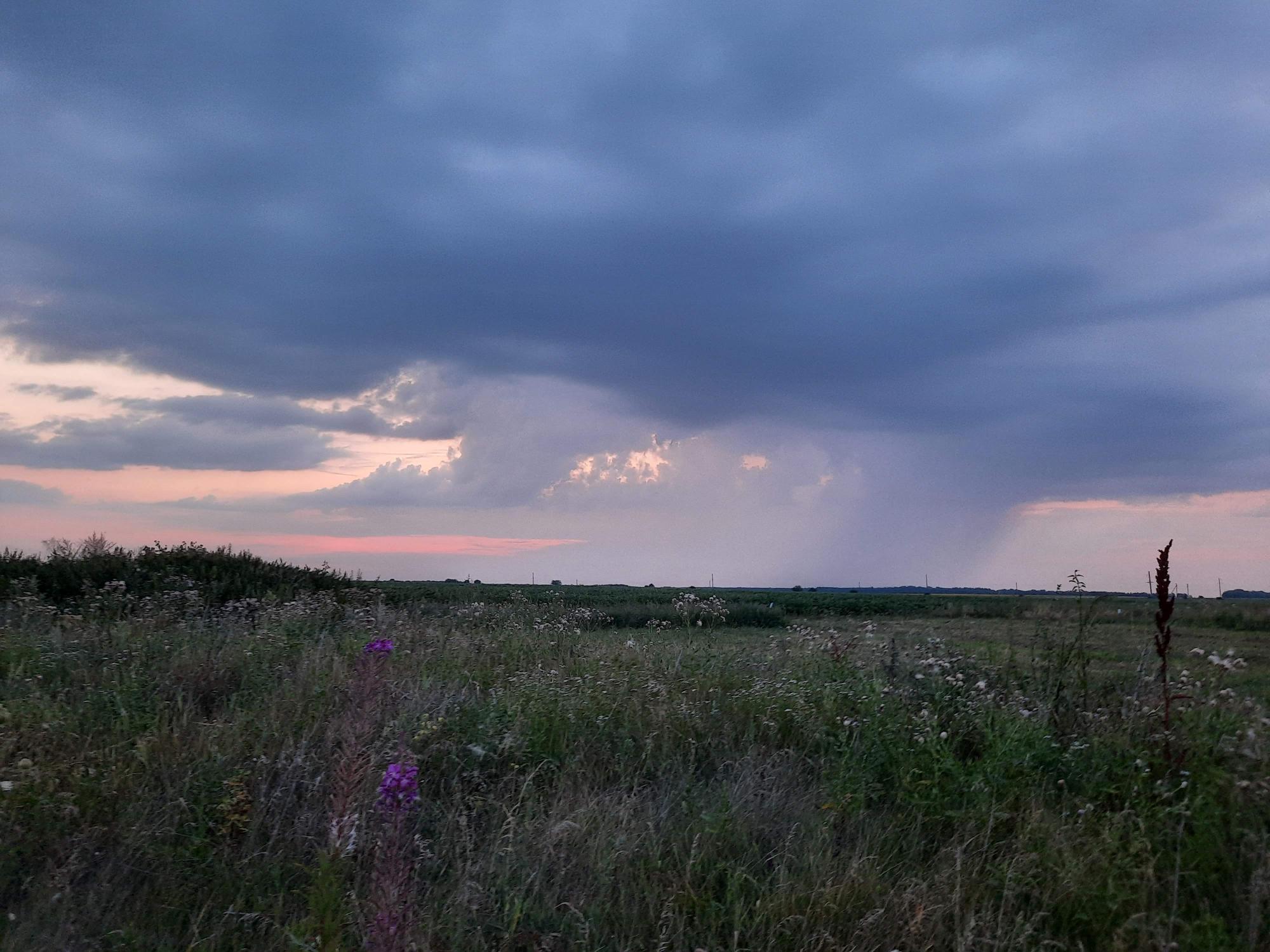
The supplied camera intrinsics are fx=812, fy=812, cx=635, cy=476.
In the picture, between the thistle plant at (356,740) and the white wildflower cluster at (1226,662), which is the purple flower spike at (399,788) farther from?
the white wildflower cluster at (1226,662)

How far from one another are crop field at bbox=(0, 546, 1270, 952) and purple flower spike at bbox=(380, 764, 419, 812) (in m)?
0.02

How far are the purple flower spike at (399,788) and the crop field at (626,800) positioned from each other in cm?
2

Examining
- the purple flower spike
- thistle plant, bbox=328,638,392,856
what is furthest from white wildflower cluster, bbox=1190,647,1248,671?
thistle plant, bbox=328,638,392,856

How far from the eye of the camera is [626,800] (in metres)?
4.57

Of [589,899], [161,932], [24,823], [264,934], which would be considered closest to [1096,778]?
[589,899]

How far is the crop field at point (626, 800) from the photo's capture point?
354 cm

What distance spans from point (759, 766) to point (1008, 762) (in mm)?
1462

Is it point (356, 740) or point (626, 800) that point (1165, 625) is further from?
point (356, 740)

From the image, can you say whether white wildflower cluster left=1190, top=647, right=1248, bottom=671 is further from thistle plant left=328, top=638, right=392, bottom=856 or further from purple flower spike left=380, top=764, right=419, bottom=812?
thistle plant left=328, top=638, right=392, bottom=856

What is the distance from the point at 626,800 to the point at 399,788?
7.18 feet

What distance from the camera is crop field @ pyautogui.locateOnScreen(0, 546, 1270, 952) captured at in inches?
139

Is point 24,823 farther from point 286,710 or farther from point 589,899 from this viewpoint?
point 589,899

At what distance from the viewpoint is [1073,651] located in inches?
244

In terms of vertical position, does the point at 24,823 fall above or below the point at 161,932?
above
